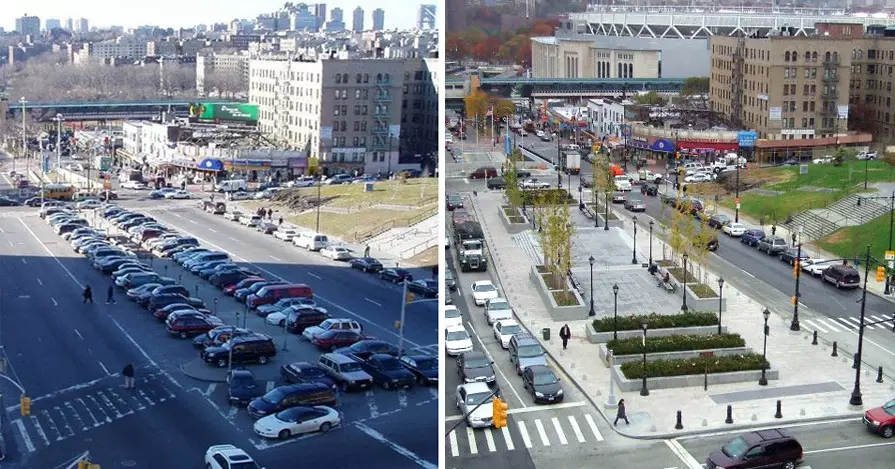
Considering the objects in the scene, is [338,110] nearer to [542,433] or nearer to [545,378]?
[542,433]

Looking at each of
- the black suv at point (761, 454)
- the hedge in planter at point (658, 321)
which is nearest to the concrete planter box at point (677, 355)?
the hedge in planter at point (658, 321)

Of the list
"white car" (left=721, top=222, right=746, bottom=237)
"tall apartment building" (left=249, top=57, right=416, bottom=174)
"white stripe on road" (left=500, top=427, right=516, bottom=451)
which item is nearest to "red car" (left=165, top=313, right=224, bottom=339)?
"tall apartment building" (left=249, top=57, right=416, bottom=174)

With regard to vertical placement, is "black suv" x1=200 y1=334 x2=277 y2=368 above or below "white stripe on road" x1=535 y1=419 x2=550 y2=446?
above

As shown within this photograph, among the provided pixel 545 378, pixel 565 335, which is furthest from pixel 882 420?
pixel 565 335

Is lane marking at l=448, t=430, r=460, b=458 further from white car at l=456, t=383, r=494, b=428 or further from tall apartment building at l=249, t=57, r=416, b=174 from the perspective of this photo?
tall apartment building at l=249, t=57, r=416, b=174

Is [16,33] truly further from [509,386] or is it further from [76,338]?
[509,386]

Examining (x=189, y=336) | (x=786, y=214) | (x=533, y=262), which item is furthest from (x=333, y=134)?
(x=786, y=214)

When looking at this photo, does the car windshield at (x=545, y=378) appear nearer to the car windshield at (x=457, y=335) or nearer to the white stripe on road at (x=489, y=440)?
the white stripe on road at (x=489, y=440)
